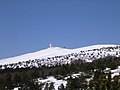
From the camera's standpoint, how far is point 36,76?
123875mm

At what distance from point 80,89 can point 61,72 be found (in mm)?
52130

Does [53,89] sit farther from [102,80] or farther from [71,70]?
[71,70]

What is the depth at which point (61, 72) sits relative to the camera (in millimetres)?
123250

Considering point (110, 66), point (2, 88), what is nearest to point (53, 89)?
point (2, 88)

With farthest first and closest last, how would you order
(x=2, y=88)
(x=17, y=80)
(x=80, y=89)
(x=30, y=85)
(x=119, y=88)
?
(x=17, y=80)
(x=2, y=88)
(x=30, y=85)
(x=80, y=89)
(x=119, y=88)

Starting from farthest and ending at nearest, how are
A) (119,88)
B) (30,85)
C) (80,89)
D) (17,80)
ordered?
(17,80)
(30,85)
(80,89)
(119,88)

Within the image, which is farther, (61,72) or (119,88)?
(61,72)

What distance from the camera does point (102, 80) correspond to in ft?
179

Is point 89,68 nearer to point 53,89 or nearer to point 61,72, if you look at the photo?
point 61,72

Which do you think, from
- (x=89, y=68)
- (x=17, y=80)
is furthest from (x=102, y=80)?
(x=89, y=68)

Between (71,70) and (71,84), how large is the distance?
179ft

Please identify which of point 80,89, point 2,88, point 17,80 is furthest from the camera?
point 17,80

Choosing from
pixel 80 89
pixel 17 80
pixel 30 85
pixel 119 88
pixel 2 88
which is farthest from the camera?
pixel 17 80

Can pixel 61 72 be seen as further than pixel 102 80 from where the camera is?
Yes
